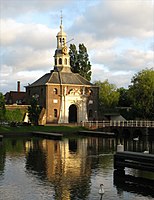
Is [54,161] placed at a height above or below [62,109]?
below

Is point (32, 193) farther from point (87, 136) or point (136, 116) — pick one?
point (136, 116)

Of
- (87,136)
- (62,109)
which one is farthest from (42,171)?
(62,109)

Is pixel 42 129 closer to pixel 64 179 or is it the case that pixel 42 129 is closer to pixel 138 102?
pixel 138 102

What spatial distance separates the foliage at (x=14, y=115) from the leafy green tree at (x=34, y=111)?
17.4ft

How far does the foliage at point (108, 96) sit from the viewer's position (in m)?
94.8

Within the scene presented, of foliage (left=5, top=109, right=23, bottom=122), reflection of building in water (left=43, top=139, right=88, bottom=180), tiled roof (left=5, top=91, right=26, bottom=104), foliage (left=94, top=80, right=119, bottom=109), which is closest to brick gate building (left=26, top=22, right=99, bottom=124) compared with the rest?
foliage (left=5, top=109, right=23, bottom=122)

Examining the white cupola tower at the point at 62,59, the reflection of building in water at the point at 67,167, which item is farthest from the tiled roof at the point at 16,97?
the reflection of building in water at the point at 67,167

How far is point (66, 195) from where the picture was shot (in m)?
19.0

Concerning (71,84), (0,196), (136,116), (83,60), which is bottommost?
(0,196)

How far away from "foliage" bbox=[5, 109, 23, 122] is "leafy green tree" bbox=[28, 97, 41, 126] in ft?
17.4

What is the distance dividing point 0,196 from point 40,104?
2214 inches

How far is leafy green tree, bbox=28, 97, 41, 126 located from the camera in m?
67.8

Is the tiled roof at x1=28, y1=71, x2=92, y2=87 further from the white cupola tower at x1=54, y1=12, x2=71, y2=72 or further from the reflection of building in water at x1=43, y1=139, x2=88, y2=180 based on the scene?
the reflection of building in water at x1=43, y1=139, x2=88, y2=180

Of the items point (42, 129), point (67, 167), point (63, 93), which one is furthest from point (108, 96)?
point (67, 167)
